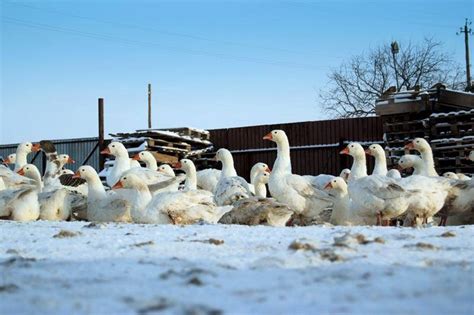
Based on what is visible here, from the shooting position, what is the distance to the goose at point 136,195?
346 inches

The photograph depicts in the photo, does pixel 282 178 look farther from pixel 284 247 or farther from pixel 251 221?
pixel 284 247

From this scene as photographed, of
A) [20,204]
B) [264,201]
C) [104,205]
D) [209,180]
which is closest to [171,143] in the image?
[209,180]

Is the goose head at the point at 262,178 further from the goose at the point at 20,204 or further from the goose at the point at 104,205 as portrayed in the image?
the goose at the point at 20,204

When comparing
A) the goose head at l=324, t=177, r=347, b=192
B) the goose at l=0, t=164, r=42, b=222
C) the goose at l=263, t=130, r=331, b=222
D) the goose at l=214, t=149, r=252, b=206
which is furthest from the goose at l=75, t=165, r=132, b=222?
the goose head at l=324, t=177, r=347, b=192

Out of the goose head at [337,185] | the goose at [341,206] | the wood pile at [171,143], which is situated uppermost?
the wood pile at [171,143]

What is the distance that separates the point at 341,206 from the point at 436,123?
759cm

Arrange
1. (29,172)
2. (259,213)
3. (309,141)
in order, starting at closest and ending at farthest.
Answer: (259,213), (29,172), (309,141)

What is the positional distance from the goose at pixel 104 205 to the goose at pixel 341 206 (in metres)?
3.59

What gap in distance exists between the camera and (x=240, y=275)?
10.7 feet

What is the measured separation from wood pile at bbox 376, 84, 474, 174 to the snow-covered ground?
1129 cm

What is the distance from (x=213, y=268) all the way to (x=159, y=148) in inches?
667

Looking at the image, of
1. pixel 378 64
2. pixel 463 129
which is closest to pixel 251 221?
pixel 463 129

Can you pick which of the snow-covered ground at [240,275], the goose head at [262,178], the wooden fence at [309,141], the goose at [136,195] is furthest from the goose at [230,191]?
the wooden fence at [309,141]

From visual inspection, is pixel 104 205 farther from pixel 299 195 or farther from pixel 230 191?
pixel 299 195
